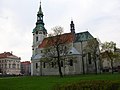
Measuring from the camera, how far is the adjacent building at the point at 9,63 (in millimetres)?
135500

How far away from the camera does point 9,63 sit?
138 meters

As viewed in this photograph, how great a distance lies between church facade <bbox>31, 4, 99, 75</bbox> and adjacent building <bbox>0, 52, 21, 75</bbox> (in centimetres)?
5262

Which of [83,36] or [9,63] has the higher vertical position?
[83,36]

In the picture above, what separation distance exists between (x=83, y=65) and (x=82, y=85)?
59.7 metres

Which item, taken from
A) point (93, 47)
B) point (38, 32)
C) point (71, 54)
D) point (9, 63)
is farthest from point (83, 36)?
point (9, 63)

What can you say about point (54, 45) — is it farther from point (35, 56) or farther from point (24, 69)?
point (24, 69)

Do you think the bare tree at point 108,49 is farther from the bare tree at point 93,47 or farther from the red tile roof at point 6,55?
the red tile roof at point 6,55

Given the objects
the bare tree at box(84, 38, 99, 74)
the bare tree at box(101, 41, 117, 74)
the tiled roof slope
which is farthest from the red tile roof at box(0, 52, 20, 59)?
the bare tree at box(101, 41, 117, 74)

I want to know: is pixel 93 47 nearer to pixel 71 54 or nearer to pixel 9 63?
pixel 71 54

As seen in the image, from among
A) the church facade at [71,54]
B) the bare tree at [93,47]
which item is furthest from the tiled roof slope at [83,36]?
the bare tree at [93,47]

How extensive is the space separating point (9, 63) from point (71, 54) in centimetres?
7670

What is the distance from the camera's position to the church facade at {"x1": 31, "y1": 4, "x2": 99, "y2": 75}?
6925cm

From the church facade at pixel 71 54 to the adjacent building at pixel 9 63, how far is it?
5262 centimetres

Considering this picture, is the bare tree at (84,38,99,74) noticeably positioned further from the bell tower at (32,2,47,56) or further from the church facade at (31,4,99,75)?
the bell tower at (32,2,47,56)
